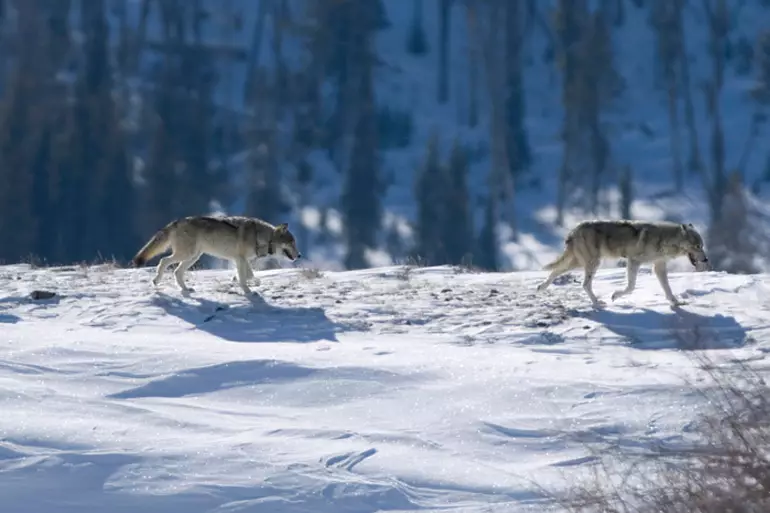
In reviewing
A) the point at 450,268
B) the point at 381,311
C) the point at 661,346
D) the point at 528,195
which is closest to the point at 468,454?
the point at 661,346

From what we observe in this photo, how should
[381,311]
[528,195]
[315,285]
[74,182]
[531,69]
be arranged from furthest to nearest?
[531,69] → [528,195] → [74,182] → [315,285] → [381,311]

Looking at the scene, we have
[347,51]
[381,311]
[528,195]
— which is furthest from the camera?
[347,51]

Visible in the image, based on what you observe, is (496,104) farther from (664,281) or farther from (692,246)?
(664,281)

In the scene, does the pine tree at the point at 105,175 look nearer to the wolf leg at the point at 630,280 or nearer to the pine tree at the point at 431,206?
the pine tree at the point at 431,206

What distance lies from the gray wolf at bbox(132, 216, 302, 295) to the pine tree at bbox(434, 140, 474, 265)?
32448mm

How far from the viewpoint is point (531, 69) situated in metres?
65.0

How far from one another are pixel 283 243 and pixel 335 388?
5.42 meters

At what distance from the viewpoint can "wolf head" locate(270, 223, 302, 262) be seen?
14961mm

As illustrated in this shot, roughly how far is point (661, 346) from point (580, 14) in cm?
4934

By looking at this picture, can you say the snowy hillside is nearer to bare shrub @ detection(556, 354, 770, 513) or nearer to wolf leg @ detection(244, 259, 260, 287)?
wolf leg @ detection(244, 259, 260, 287)

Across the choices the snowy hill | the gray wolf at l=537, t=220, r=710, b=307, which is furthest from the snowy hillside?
the snowy hill

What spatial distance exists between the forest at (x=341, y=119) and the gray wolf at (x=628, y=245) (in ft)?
96.9

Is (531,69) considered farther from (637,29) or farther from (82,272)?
(82,272)

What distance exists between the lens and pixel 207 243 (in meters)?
14.6
